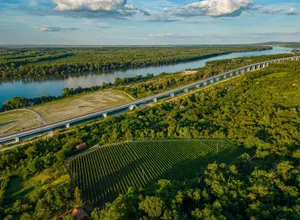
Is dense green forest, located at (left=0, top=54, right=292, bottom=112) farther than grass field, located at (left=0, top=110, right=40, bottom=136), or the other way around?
dense green forest, located at (left=0, top=54, right=292, bottom=112)

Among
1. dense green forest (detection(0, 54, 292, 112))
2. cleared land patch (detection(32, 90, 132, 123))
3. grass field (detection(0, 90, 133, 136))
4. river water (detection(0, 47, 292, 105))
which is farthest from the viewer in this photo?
river water (detection(0, 47, 292, 105))

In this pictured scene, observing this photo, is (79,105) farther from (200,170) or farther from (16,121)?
(200,170)

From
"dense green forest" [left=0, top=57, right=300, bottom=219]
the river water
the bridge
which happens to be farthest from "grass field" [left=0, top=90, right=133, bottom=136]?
the river water

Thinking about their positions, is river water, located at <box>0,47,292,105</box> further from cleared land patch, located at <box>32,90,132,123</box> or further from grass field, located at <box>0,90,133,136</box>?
grass field, located at <box>0,90,133,136</box>

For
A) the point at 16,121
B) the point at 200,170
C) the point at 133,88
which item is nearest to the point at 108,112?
the point at 16,121

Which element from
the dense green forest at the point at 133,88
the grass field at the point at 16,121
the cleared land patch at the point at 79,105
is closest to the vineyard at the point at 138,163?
the grass field at the point at 16,121

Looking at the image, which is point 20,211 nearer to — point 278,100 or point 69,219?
point 69,219
